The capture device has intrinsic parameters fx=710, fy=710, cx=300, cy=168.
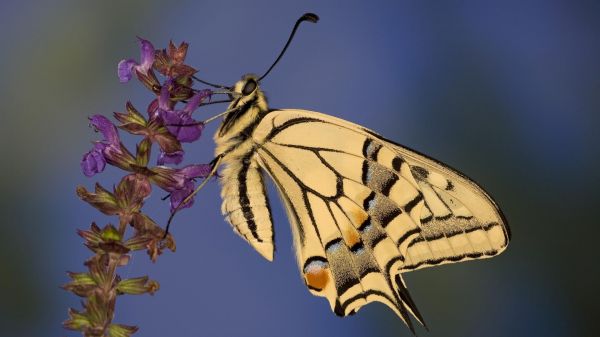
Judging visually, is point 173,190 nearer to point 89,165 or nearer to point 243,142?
point 89,165

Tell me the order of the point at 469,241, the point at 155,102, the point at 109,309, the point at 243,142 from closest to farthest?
the point at 109,309 → the point at 155,102 → the point at 469,241 → the point at 243,142

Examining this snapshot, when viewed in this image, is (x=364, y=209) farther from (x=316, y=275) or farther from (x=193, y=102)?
(x=193, y=102)

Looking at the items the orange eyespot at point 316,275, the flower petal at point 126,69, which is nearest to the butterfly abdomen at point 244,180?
the orange eyespot at point 316,275

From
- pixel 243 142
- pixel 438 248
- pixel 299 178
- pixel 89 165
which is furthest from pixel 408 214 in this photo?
pixel 89 165

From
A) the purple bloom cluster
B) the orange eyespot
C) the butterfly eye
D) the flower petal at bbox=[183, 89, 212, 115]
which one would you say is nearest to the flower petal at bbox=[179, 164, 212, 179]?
the purple bloom cluster

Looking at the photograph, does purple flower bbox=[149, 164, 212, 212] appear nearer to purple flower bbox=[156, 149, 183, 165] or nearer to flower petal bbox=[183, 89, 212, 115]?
purple flower bbox=[156, 149, 183, 165]

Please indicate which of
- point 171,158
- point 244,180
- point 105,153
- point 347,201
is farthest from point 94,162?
point 347,201

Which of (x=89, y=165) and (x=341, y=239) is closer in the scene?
(x=89, y=165)

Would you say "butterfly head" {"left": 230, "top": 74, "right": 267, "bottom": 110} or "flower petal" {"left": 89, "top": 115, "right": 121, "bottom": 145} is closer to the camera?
"flower petal" {"left": 89, "top": 115, "right": 121, "bottom": 145}
